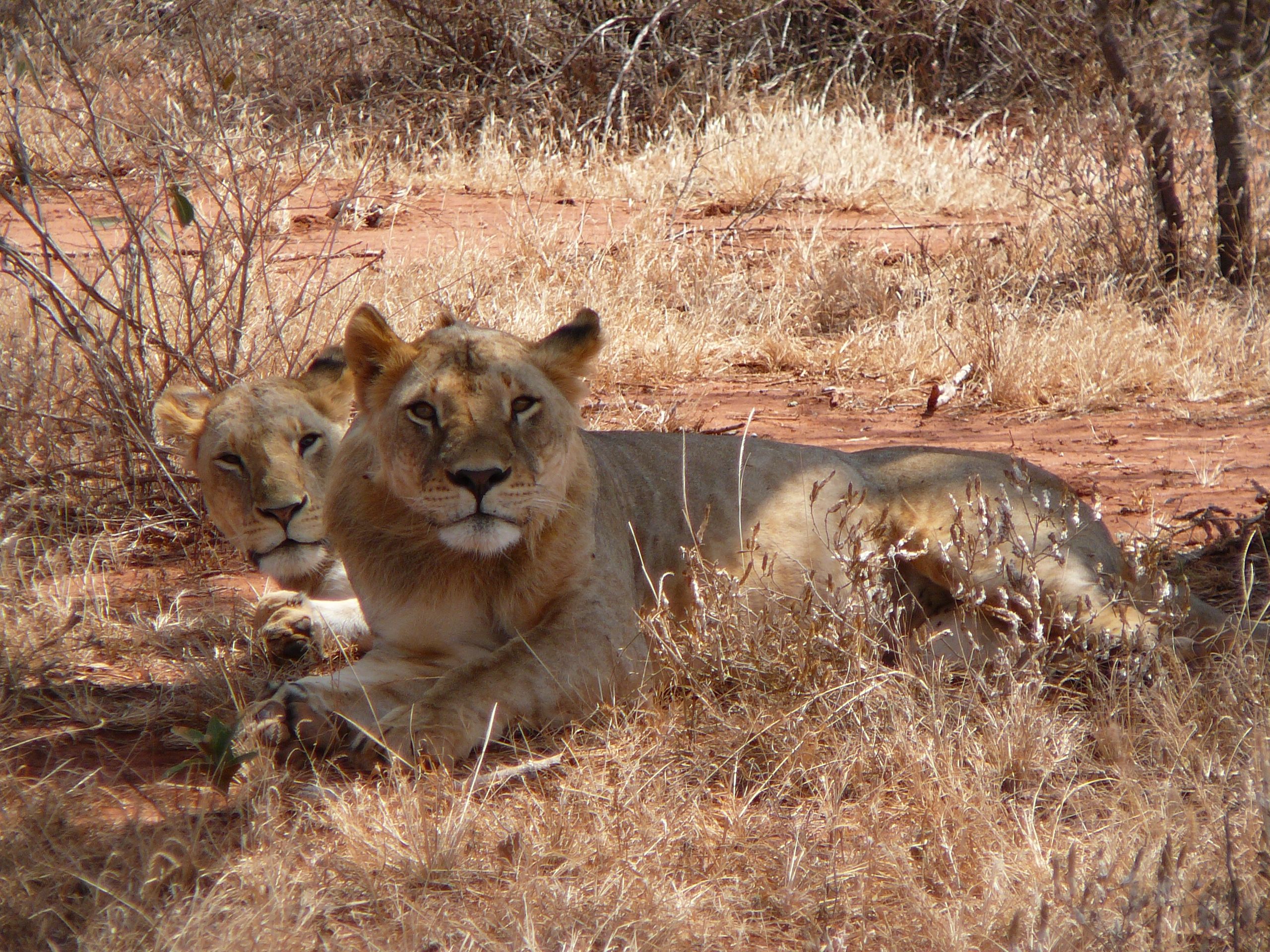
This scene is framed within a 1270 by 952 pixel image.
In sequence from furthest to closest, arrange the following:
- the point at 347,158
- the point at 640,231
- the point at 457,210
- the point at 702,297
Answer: the point at 347,158
the point at 457,210
the point at 640,231
the point at 702,297

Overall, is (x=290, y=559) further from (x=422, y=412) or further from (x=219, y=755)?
(x=219, y=755)

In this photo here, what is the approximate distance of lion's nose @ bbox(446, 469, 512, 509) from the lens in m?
3.00

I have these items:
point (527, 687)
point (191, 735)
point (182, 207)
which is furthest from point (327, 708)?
point (182, 207)

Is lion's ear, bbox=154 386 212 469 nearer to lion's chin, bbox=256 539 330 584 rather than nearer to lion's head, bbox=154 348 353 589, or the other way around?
lion's head, bbox=154 348 353 589

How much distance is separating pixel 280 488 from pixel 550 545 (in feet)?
3.01

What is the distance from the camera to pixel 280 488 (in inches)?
148

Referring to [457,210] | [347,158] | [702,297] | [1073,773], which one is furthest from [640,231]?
[1073,773]

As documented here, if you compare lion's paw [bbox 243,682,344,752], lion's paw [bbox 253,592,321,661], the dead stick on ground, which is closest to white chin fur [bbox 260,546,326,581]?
lion's paw [bbox 253,592,321,661]

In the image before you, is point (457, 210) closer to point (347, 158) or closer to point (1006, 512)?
point (347, 158)

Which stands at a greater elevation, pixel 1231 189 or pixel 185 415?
pixel 1231 189

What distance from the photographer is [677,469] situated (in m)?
3.95

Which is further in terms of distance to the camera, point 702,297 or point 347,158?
point 347,158

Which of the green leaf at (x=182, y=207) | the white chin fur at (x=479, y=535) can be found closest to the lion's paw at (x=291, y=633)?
the white chin fur at (x=479, y=535)

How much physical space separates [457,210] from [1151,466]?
598 cm
